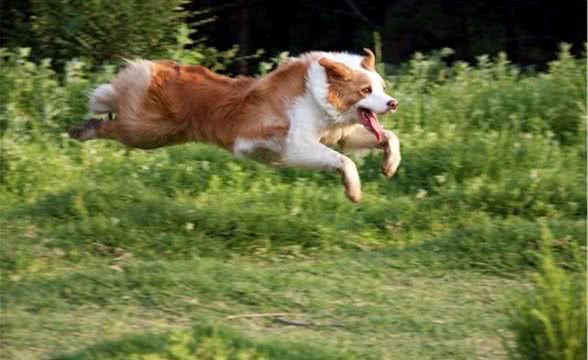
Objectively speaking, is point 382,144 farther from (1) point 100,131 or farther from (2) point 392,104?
(1) point 100,131

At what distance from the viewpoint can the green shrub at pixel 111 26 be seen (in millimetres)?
12094

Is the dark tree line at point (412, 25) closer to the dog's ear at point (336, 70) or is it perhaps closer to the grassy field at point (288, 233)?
the grassy field at point (288, 233)

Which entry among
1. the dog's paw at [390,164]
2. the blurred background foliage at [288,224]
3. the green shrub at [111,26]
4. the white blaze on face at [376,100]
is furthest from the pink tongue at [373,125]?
the green shrub at [111,26]

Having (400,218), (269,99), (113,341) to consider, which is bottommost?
(113,341)

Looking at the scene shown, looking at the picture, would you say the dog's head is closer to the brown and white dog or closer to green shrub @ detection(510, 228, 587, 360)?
the brown and white dog

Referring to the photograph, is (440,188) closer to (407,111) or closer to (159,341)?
(407,111)

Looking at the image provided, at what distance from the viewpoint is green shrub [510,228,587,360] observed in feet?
17.7

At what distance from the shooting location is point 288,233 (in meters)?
8.16

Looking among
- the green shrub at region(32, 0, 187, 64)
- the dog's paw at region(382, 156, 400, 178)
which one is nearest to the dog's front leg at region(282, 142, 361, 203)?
the dog's paw at region(382, 156, 400, 178)

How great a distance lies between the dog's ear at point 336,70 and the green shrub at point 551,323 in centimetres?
250

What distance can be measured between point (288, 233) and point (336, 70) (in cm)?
114

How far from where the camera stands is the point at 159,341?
18.6ft

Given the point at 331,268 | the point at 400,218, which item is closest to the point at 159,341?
the point at 331,268

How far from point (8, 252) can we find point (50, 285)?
75 cm
